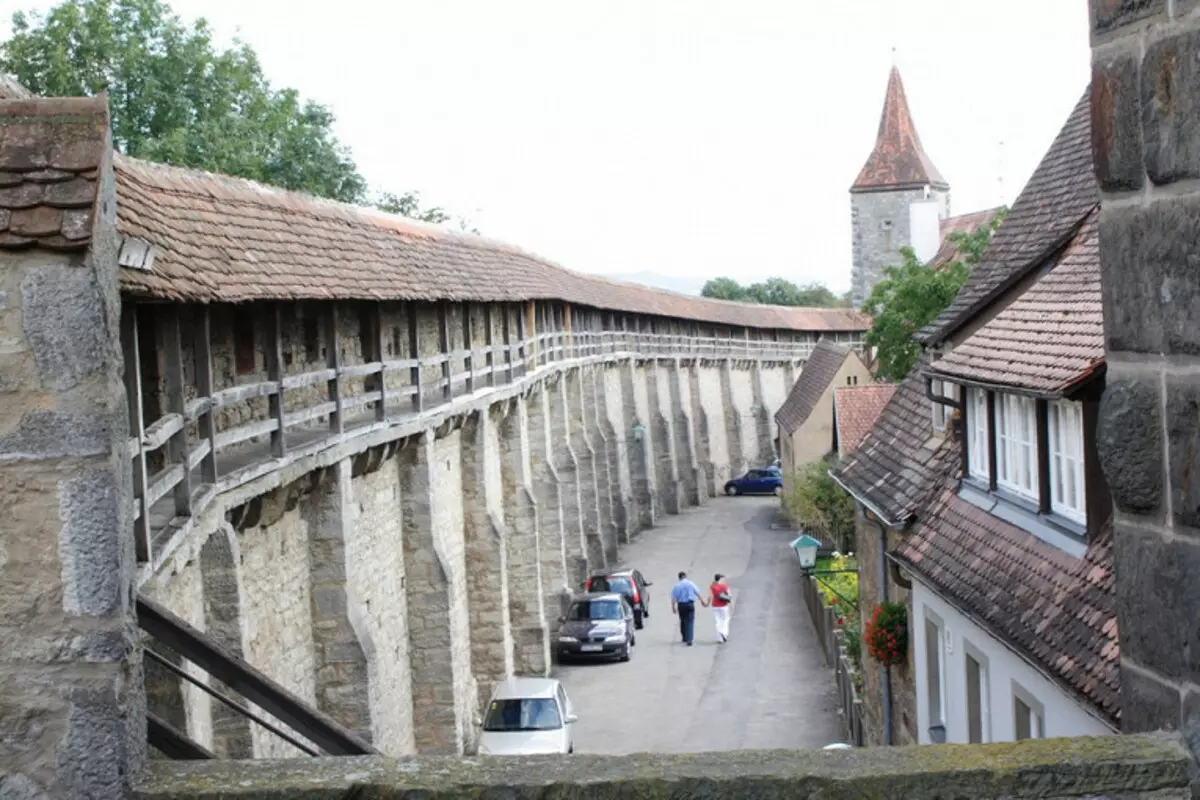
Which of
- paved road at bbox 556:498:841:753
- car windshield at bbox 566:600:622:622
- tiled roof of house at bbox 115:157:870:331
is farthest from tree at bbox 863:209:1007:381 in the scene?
tiled roof of house at bbox 115:157:870:331

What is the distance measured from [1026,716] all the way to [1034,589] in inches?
39.4

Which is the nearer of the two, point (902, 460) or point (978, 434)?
Answer: point (978, 434)

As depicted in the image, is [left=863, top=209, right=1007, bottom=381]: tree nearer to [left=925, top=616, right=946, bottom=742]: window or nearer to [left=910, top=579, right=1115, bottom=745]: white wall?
[left=910, top=579, right=1115, bottom=745]: white wall

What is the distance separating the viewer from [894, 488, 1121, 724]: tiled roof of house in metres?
8.70

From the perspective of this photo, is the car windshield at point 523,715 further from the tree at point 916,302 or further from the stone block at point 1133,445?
the stone block at point 1133,445

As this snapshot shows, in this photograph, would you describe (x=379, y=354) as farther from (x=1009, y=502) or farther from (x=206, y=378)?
(x=1009, y=502)

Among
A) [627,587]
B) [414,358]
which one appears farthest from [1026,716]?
[627,587]

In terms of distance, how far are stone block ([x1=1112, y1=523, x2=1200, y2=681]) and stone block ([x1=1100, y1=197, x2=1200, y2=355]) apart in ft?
1.50

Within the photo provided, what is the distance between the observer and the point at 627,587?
31719 mm

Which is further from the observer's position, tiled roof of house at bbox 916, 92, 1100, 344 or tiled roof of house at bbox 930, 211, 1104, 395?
tiled roof of house at bbox 916, 92, 1100, 344

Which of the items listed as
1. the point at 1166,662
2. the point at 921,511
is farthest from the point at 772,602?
the point at 1166,662

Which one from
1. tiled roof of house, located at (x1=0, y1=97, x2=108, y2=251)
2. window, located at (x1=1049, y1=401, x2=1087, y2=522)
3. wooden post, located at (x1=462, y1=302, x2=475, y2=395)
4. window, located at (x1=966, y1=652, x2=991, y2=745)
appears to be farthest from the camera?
wooden post, located at (x1=462, y1=302, x2=475, y2=395)

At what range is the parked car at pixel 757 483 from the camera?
58.2 metres

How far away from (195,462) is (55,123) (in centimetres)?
642
